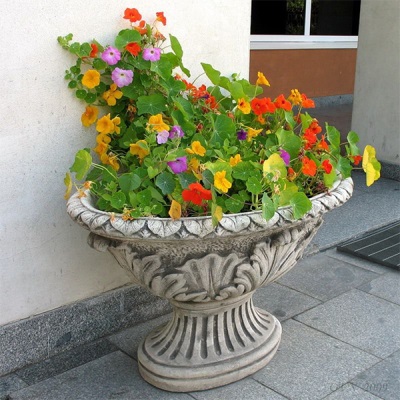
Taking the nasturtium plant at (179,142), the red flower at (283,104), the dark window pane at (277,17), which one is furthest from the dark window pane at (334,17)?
the red flower at (283,104)

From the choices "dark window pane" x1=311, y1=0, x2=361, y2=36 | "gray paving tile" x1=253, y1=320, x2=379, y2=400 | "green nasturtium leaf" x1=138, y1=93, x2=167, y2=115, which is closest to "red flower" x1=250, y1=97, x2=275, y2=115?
"green nasturtium leaf" x1=138, y1=93, x2=167, y2=115

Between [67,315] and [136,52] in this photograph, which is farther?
[67,315]

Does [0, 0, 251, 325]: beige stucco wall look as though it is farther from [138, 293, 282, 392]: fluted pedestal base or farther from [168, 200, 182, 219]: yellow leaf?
[168, 200, 182, 219]: yellow leaf

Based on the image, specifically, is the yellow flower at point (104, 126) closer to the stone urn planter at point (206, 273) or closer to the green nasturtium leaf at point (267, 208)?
the stone urn planter at point (206, 273)

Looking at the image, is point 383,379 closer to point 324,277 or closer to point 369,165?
point 369,165

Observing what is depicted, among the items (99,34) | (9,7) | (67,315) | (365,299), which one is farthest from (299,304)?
(9,7)

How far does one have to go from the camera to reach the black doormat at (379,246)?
394cm

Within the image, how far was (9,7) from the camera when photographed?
8.12 ft

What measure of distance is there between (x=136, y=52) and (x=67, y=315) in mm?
1260

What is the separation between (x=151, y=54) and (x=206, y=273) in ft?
3.17

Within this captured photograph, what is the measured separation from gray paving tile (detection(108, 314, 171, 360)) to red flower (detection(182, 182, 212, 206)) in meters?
1.07

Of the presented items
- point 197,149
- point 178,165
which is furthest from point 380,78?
point 178,165

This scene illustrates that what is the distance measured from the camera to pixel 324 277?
12.3ft

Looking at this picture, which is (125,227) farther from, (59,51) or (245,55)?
(245,55)
